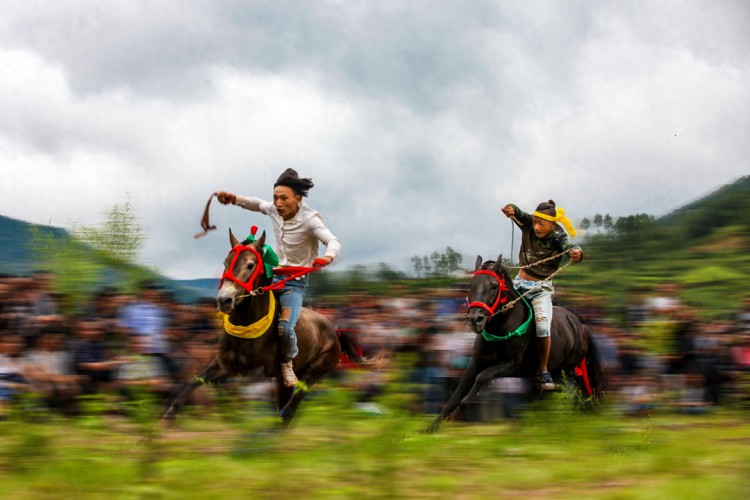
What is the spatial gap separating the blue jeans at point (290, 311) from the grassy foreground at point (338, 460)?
3.74ft

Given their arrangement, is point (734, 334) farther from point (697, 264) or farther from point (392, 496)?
point (392, 496)

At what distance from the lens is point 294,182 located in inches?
323

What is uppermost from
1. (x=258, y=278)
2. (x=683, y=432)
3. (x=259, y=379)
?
(x=258, y=278)

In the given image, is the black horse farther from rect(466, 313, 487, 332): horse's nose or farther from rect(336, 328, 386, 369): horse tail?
rect(336, 328, 386, 369): horse tail

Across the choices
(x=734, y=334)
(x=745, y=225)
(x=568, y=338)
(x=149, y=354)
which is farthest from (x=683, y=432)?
(x=745, y=225)

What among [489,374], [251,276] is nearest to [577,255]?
[489,374]

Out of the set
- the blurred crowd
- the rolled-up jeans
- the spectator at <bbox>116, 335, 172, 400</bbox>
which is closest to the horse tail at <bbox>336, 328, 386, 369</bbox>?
the blurred crowd

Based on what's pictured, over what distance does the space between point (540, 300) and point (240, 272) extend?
3.31 metres

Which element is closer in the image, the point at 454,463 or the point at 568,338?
the point at 454,463

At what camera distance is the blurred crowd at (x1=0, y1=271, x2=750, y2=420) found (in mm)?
7293

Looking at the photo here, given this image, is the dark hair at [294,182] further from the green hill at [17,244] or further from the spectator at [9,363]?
the green hill at [17,244]

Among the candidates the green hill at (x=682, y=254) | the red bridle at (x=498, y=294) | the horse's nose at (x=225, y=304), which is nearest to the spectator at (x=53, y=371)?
the horse's nose at (x=225, y=304)

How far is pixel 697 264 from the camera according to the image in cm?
1338

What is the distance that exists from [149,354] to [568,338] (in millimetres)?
4451
